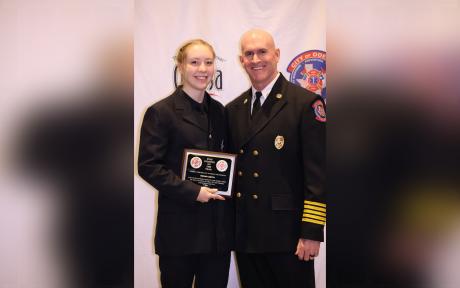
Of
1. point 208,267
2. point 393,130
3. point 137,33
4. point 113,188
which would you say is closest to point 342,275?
point 393,130

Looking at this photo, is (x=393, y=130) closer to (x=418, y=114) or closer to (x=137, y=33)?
(x=418, y=114)

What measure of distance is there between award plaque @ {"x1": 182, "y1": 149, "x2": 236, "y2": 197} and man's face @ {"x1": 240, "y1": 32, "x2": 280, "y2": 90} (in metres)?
0.49

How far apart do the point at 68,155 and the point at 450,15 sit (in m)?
0.82

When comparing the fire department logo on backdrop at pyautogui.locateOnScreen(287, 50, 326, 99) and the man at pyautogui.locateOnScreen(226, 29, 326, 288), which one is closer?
the man at pyautogui.locateOnScreen(226, 29, 326, 288)

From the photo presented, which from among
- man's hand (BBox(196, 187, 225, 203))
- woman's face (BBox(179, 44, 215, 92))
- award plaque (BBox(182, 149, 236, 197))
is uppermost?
woman's face (BBox(179, 44, 215, 92))

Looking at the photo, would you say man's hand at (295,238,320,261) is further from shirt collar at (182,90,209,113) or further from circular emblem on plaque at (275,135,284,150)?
shirt collar at (182,90,209,113)

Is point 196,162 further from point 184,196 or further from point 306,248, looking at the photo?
point 306,248

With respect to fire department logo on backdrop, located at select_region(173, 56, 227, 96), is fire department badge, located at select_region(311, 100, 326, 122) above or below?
below

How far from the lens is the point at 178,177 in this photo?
2021mm

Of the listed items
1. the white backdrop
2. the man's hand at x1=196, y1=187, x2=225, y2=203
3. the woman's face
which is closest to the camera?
the man's hand at x1=196, y1=187, x2=225, y2=203

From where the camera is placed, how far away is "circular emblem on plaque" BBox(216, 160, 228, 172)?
2018 mm

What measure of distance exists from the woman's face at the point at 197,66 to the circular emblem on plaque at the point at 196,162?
0.40 m

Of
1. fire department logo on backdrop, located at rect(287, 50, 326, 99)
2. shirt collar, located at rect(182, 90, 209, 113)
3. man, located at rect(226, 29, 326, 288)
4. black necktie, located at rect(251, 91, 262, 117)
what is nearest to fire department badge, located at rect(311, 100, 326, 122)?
man, located at rect(226, 29, 326, 288)

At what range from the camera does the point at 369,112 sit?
681 millimetres
